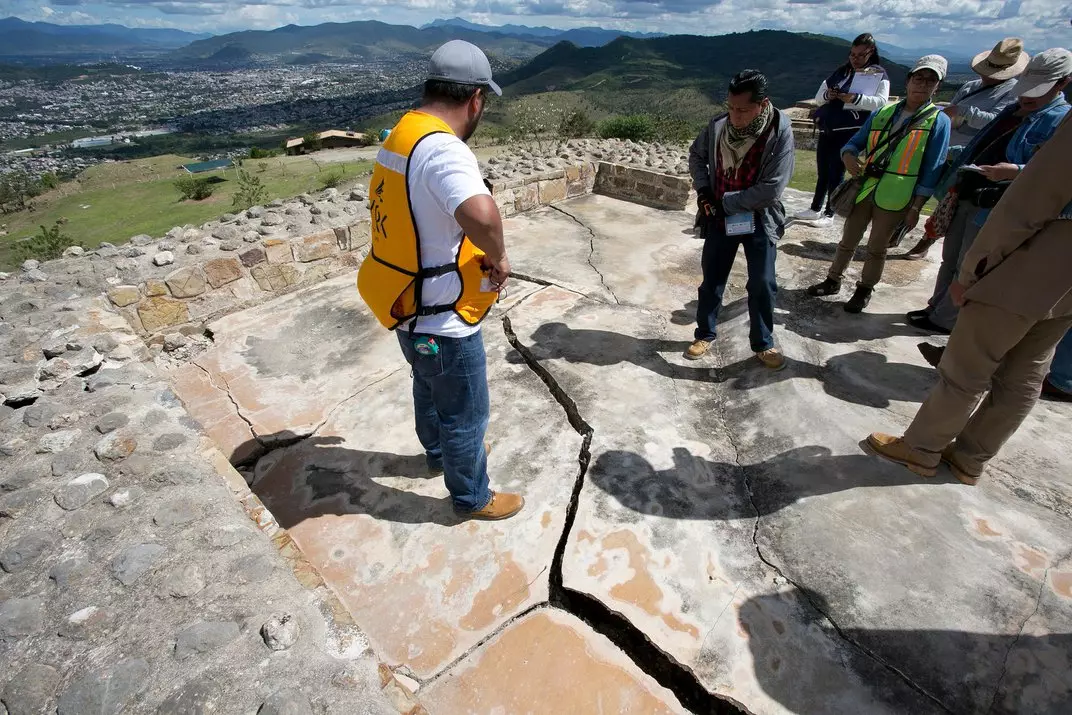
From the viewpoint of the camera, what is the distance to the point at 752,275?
3000 millimetres

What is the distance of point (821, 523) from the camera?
7.15 feet

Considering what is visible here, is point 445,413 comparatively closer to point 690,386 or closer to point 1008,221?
point 690,386

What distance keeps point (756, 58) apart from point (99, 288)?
444 feet

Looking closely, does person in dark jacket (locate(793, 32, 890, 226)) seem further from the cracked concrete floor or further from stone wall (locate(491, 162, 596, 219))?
stone wall (locate(491, 162, 596, 219))

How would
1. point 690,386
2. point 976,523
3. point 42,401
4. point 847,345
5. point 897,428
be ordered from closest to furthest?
1. point 976,523
2. point 42,401
3. point 897,428
4. point 690,386
5. point 847,345

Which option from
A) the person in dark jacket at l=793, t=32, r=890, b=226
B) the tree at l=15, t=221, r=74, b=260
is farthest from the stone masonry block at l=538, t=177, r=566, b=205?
the tree at l=15, t=221, r=74, b=260

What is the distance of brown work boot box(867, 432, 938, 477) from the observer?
7.63 ft

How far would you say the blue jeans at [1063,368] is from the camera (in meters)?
2.77

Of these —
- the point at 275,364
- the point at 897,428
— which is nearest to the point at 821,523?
the point at 897,428

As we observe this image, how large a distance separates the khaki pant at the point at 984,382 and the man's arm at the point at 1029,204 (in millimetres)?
211

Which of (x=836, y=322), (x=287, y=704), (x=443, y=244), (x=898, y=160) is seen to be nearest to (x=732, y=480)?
(x=443, y=244)

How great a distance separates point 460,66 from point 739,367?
2.49 metres

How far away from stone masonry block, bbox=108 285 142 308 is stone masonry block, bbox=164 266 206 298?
0.67 ft

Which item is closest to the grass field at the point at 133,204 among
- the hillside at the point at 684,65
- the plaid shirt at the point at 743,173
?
the plaid shirt at the point at 743,173
